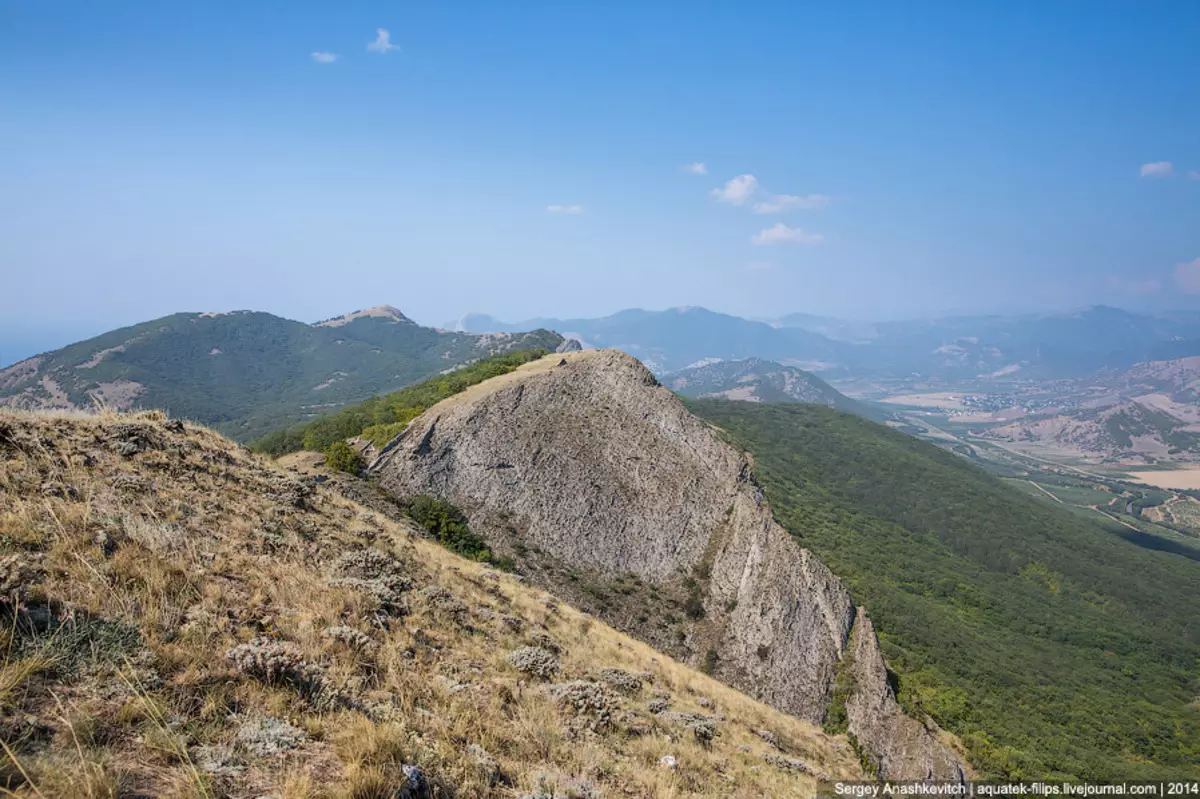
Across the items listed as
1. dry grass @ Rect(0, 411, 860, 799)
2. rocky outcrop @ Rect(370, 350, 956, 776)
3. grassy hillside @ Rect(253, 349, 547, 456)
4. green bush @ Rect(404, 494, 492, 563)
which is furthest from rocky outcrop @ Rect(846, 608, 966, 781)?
grassy hillside @ Rect(253, 349, 547, 456)

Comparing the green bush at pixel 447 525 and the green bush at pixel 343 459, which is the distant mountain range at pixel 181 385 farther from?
the green bush at pixel 447 525

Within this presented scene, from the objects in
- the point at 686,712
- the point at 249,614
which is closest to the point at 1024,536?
the point at 686,712

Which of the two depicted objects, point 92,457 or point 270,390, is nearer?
point 92,457

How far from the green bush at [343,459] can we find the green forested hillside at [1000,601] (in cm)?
3794

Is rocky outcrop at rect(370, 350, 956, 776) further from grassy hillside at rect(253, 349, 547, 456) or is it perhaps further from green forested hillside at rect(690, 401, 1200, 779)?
green forested hillside at rect(690, 401, 1200, 779)

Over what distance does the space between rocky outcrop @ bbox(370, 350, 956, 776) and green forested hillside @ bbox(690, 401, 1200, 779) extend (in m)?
11.5

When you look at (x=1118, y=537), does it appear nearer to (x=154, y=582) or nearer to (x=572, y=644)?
(x=572, y=644)

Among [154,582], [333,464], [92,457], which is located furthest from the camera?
[333,464]

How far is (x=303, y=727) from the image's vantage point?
527cm

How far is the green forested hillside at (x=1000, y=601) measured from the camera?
176ft

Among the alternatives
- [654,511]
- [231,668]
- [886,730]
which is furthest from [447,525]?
[886,730]

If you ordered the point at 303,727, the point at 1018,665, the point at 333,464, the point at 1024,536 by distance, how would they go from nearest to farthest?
the point at 303,727, the point at 333,464, the point at 1018,665, the point at 1024,536

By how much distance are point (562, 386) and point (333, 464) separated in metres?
16.1

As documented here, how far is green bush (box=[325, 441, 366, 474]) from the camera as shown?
3030cm
